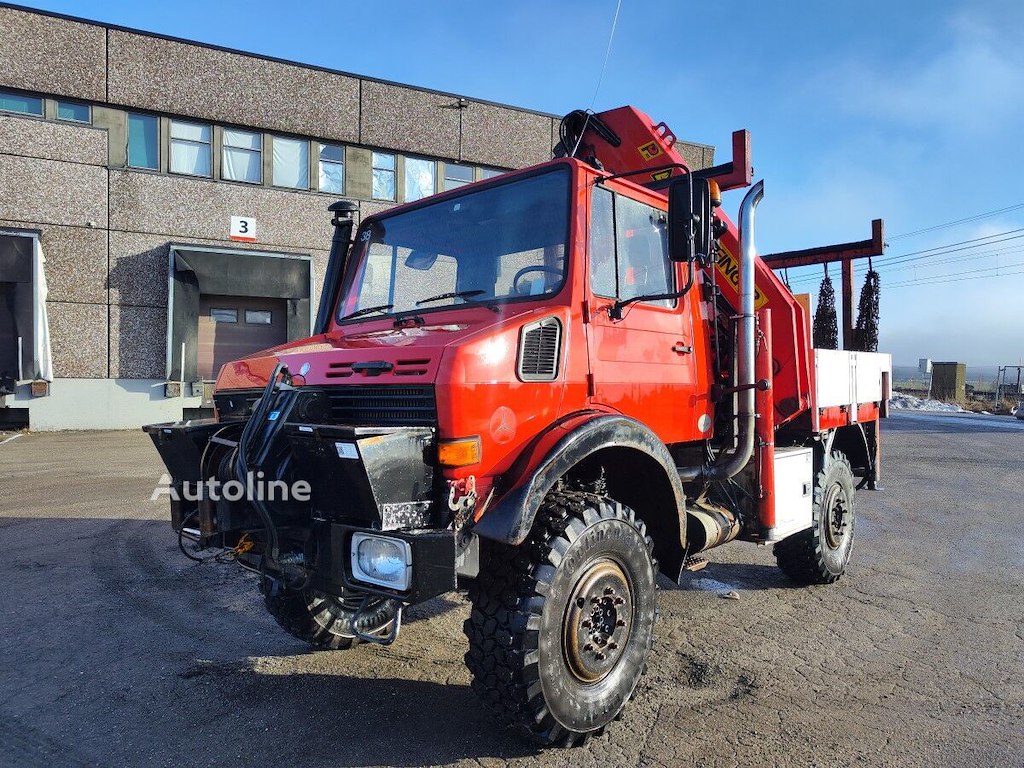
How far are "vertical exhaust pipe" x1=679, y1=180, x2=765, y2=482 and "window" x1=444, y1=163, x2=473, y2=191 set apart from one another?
14852 millimetres

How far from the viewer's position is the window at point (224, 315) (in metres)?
16.2

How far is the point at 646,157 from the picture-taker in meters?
5.10

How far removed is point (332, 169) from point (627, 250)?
596 inches

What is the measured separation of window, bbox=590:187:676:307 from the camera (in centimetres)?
351

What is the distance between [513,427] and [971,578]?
4.84m

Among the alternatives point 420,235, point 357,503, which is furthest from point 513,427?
point 420,235

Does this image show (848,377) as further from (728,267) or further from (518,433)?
(518,433)

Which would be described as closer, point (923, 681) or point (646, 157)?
point (923, 681)

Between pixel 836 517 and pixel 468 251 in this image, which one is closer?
pixel 468 251

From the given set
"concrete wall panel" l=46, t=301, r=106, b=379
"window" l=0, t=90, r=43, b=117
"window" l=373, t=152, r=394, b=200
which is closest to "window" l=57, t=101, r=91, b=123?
"window" l=0, t=90, r=43, b=117

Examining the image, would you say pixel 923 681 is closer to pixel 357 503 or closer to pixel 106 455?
pixel 357 503

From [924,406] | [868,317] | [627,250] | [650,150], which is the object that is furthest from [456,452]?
[924,406]

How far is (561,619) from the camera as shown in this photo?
295 cm

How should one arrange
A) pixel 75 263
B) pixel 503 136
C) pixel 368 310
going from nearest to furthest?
pixel 368 310 < pixel 75 263 < pixel 503 136
